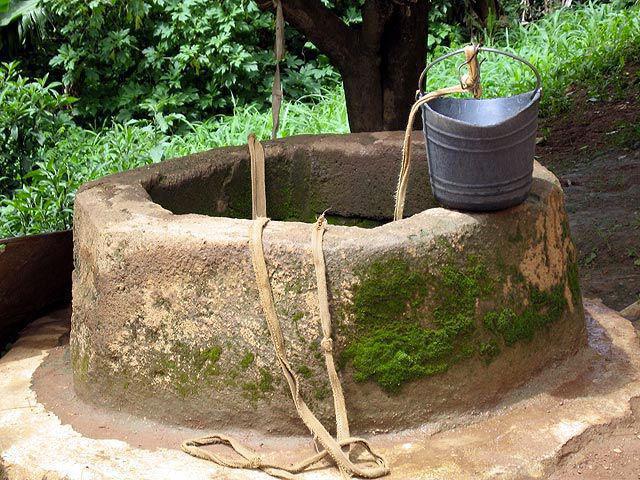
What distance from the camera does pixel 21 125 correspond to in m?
6.43

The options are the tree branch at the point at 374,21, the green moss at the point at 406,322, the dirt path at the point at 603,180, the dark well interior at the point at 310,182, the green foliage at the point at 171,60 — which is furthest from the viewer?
the green foliage at the point at 171,60

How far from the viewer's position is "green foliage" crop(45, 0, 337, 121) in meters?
8.80

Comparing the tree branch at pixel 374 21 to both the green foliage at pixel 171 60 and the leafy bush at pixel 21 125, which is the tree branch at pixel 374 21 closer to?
the leafy bush at pixel 21 125

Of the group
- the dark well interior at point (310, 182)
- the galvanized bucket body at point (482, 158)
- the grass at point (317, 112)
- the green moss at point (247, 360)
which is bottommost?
the grass at point (317, 112)

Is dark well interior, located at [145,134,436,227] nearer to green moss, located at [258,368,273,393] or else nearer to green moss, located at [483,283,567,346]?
green moss, located at [483,283,567,346]

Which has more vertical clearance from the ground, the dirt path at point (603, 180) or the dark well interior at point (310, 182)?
the dark well interior at point (310, 182)

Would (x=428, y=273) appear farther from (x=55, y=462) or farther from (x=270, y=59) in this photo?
(x=270, y=59)

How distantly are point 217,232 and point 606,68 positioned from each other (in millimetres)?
6534

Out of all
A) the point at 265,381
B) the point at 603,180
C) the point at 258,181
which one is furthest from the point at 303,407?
the point at 603,180

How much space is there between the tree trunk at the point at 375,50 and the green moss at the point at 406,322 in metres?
2.28

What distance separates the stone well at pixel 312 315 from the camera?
9.92 feet

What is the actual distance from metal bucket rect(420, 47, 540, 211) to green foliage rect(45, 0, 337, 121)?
5637 millimetres

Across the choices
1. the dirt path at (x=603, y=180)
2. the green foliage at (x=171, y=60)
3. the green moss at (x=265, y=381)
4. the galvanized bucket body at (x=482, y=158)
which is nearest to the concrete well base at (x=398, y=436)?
the green moss at (x=265, y=381)

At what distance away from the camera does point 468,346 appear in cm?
315
